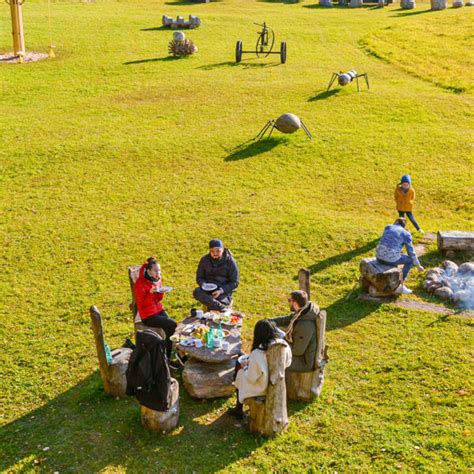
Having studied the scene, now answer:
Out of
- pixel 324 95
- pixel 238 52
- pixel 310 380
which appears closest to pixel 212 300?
pixel 310 380

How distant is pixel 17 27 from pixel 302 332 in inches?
1181

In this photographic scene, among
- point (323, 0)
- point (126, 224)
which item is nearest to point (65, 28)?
point (323, 0)

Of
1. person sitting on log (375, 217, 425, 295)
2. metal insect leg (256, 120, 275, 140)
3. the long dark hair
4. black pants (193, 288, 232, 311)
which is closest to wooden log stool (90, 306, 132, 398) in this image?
black pants (193, 288, 232, 311)

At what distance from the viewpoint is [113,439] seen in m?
10.1

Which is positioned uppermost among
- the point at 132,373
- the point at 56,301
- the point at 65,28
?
the point at 65,28

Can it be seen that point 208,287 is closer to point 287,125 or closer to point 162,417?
point 162,417

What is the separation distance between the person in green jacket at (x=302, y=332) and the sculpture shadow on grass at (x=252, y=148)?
13716 mm

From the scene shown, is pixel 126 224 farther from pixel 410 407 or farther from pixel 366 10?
pixel 366 10

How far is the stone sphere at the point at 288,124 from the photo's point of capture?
989 inches

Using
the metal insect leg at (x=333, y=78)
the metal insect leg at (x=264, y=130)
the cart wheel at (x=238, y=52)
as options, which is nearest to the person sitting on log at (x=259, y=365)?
the metal insect leg at (x=264, y=130)

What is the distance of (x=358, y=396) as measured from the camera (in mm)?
11242

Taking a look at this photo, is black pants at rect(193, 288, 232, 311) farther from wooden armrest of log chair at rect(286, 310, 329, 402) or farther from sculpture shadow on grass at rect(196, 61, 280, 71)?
sculpture shadow on grass at rect(196, 61, 280, 71)

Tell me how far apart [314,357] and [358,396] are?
3.85 feet

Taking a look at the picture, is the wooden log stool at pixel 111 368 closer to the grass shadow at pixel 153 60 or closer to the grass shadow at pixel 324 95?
the grass shadow at pixel 324 95
